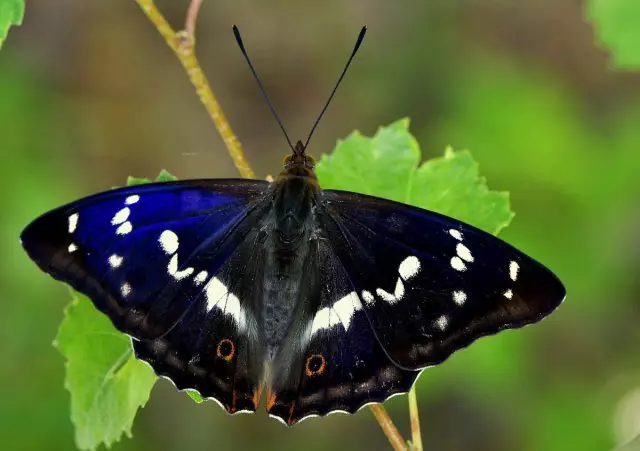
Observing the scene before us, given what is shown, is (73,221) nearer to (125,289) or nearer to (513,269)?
(125,289)

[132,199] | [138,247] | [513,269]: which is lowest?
[513,269]

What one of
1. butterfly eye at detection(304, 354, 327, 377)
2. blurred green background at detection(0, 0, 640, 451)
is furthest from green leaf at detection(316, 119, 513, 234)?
blurred green background at detection(0, 0, 640, 451)

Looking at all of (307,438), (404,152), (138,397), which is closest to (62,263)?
(138,397)

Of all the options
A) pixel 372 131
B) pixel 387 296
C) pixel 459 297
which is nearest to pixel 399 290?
pixel 387 296

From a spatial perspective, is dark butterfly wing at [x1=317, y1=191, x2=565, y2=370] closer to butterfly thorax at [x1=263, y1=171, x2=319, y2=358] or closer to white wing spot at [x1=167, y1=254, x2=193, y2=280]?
butterfly thorax at [x1=263, y1=171, x2=319, y2=358]

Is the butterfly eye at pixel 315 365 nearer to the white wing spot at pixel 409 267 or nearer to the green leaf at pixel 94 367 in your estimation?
the white wing spot at pixel 409 267

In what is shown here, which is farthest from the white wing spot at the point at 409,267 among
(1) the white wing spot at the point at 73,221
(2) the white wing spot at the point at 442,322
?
(1) the white wing spot at the point at 73,221
